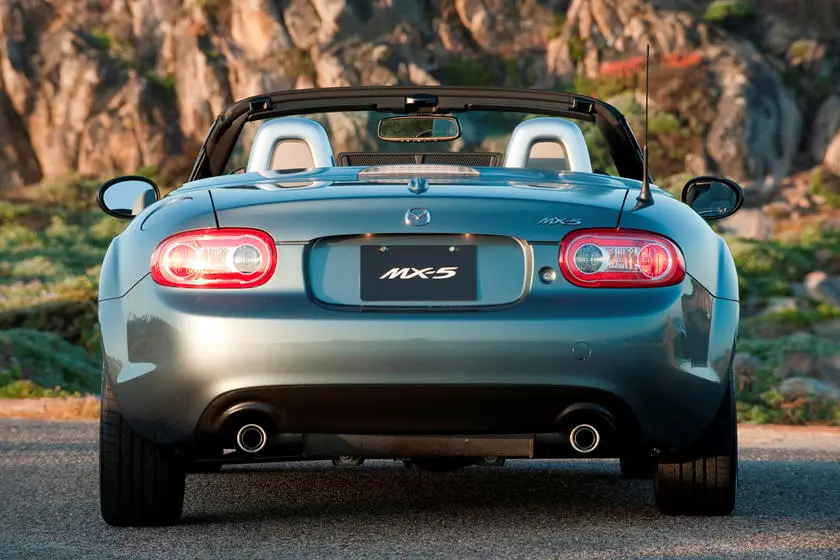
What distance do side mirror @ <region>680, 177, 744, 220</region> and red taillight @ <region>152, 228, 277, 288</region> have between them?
1790 mm

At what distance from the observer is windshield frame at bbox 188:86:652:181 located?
237 inches

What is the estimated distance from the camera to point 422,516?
5.28 metres

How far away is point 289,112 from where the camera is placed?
6.18 meters

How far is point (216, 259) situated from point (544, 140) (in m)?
1.62

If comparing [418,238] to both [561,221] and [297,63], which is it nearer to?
[561,221]

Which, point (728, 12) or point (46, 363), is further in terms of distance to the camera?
point (728, 12)

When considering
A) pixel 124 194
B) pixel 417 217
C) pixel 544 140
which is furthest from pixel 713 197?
pixel 124 194

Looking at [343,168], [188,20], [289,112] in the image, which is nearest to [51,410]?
[289,112]

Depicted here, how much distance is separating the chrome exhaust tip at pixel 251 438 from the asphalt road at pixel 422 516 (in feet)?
0.99

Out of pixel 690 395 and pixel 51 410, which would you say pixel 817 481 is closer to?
pixel 690 395

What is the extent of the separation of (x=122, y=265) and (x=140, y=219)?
212 millimetres

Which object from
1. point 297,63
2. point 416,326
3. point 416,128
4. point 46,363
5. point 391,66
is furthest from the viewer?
point 297,63

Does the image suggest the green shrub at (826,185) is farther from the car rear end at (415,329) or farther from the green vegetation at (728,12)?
the car rear end at (415,329)

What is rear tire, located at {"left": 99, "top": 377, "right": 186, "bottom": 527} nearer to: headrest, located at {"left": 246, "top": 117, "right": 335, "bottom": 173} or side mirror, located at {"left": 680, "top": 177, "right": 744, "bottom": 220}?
headrest, located at {"left": 246, "top": 117, "right": 335, "bottom": 173}
